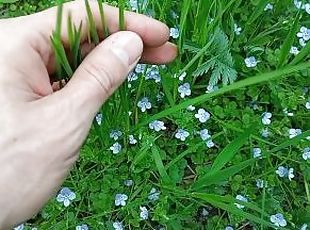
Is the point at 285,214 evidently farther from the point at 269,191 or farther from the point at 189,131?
the point at 189,131

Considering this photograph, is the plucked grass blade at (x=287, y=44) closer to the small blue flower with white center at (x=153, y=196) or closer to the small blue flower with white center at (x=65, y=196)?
the small blue flower with white center at (x=153, y=196)

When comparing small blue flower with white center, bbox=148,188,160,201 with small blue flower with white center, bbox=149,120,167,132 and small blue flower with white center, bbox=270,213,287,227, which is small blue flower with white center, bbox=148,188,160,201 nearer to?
small blue flower with white center, bbox=149,120,167,132

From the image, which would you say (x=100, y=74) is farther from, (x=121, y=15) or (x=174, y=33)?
(x=174, y=33)

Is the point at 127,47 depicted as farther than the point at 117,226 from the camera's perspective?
No

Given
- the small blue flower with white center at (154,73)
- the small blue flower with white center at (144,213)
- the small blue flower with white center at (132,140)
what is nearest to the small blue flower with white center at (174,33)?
the small blue flower with white center at (154,73)

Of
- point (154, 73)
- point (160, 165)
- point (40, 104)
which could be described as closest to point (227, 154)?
point (160, 165)

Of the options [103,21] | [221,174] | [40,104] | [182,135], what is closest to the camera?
[40,104]
